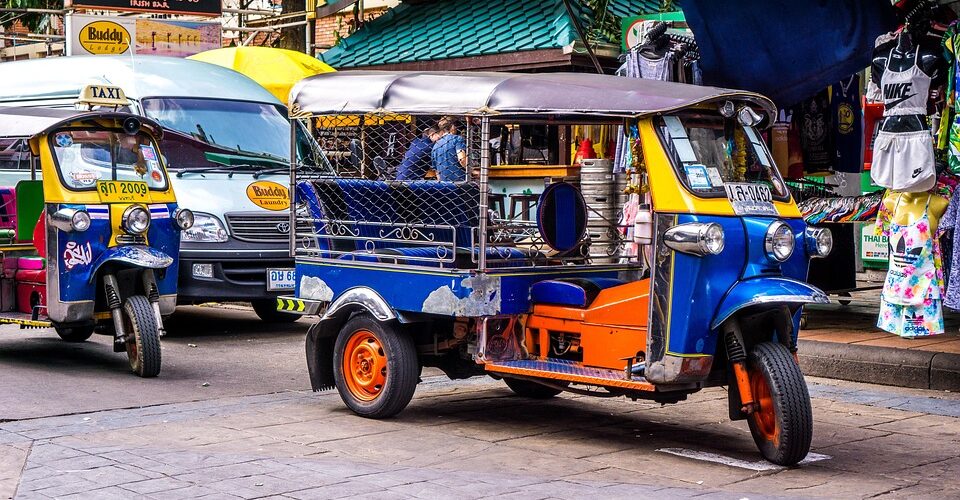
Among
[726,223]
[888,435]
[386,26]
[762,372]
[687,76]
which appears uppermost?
[386,26]

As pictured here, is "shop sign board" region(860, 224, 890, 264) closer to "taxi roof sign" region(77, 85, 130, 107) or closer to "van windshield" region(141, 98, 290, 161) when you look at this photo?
"van windshield" region(141, 98, 290, 161)

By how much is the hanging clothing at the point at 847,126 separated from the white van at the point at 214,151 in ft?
15.5

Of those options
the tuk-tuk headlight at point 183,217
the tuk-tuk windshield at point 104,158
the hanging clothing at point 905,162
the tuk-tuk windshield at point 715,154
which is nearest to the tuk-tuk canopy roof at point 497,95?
the tuk-tuk windshield at point 715,154

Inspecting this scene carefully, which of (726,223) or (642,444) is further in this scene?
(642,444)

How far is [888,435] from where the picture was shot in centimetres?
702

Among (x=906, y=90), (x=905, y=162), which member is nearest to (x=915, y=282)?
(x=905, y=162)

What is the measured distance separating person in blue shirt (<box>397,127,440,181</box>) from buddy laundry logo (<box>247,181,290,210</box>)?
2.82m

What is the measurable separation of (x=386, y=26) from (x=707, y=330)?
1056cm

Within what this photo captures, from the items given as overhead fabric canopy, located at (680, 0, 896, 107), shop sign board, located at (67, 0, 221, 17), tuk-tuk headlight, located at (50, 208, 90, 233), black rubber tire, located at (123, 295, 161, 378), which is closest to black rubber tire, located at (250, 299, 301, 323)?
black rubber tire, located at (123, 295, 161, 378)

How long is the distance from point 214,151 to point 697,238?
20.8 feet

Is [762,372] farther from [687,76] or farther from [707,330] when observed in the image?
[687,76]

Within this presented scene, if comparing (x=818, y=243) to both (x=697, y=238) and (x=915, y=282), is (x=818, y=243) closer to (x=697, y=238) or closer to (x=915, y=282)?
(x=697, y=238)

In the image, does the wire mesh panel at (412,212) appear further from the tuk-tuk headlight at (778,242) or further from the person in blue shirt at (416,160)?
the tuk-tuk headlight at (778,242)

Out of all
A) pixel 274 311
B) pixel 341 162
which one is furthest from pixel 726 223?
pixel 274 311
